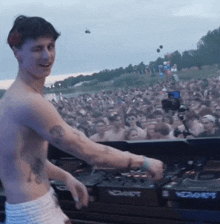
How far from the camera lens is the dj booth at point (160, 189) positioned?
1.63 meters

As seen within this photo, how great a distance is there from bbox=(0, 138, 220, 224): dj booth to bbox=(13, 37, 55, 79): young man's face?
0.81m

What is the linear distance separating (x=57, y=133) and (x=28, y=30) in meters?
0.35

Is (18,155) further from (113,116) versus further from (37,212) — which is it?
(113,116)

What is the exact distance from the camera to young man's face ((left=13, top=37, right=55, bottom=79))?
109 cm

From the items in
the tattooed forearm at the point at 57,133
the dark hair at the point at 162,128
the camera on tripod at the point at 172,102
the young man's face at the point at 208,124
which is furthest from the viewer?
the dark hair at the point at 162,128

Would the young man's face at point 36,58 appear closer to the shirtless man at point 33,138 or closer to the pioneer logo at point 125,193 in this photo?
the shirtless man at point 33,138

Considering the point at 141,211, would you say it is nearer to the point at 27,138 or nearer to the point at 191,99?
the point at 27,138

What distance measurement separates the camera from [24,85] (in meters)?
1.10

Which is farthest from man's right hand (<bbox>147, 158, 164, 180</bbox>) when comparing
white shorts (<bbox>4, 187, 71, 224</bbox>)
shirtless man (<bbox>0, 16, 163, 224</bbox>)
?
white shorts (<bbox>4, 187, 71, 224</bbox>)

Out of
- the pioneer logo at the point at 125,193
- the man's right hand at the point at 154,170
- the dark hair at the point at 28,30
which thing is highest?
the dark hair at the point at 28,30

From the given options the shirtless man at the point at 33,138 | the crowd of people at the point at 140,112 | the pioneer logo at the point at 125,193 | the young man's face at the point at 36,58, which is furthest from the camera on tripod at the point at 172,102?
the young man's face at the point at 36,58

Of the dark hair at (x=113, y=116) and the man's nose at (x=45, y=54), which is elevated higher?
the man's nose at (x=45, y=54)

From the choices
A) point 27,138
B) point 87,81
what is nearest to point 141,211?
point 27,138

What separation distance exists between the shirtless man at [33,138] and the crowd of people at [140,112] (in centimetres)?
114
